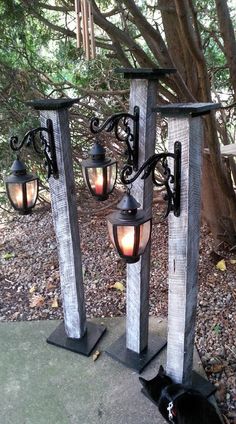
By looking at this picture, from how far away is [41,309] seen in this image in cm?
278

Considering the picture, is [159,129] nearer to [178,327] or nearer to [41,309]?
[41,309]

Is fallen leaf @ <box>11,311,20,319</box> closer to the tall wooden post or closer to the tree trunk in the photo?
the tall wooden post

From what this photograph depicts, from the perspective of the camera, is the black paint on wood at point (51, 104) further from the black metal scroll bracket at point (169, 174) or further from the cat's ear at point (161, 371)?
the cat's ear at point (161, 371)

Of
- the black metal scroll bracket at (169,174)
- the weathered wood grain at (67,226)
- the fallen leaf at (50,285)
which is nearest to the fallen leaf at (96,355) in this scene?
the weathered wood grain at (67,226)

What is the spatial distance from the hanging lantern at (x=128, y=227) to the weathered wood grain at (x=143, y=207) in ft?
1.25

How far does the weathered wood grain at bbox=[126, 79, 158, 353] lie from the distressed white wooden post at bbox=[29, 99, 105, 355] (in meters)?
0.34

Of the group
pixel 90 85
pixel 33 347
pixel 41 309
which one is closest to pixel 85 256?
pixel 41 309

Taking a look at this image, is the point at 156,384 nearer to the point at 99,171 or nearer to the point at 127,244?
the point at 127,244

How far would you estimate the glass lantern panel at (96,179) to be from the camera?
1817mm

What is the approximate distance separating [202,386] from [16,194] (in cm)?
147

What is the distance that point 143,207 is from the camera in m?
1.88

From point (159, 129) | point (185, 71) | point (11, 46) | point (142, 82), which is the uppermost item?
point (11, 46)

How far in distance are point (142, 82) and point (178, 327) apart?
1.25 meters

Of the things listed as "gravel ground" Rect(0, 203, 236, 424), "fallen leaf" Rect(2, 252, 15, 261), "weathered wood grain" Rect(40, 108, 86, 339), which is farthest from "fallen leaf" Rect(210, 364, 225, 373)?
"fallen leaf" Rect(2, 252, 15, 261)
